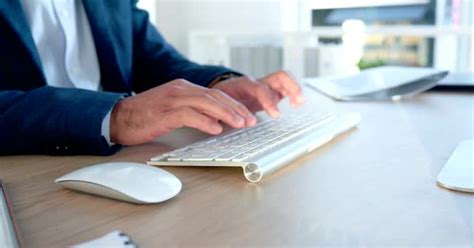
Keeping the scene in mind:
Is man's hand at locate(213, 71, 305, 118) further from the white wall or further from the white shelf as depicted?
the white wall

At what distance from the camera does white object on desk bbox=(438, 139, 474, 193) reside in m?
0.56

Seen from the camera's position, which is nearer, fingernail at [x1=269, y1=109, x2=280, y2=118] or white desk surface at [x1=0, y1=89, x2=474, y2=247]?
white desk surface at [x1=0, y1=89, x2=474, y2=247]

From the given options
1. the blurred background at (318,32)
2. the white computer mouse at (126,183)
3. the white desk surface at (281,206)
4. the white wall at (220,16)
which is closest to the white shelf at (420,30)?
the blurred background at (318,32)

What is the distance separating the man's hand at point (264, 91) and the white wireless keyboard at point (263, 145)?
0.13 ft

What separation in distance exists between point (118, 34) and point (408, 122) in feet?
1.79

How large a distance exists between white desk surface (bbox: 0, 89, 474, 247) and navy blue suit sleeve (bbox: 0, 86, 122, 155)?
0.05 ft

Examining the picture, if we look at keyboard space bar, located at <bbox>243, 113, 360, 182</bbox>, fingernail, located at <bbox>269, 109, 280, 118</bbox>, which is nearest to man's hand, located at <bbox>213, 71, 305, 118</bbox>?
fingernail, located at <bbox>269, 109, 280, 118</bbox>

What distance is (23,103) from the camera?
0.74 m

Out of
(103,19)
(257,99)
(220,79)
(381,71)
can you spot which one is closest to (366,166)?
(257,99)

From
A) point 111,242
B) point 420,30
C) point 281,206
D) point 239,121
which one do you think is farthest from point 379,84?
point 420,30

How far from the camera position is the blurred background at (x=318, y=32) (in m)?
3.18

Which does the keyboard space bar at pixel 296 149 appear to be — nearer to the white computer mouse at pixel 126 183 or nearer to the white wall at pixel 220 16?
the white computer mouse at pixel 126 183

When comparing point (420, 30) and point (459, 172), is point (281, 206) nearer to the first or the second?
point (459, 172)

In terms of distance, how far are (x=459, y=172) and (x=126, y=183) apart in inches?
13.0
